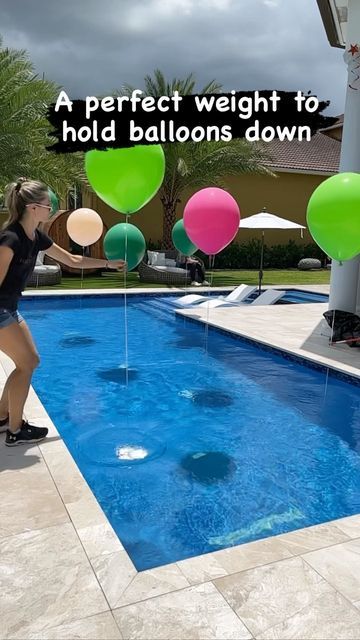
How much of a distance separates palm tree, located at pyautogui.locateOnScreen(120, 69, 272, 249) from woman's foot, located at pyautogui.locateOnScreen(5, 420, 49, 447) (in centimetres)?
1487

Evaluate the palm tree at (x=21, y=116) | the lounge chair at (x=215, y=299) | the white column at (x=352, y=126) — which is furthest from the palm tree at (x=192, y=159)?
the white column at (x=352, y=126)

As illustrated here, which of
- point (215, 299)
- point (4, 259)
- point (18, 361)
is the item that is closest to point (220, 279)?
point (215, 299)

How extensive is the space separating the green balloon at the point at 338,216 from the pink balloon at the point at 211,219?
5.39 ft

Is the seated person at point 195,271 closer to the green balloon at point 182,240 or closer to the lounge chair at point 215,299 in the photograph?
the lounge chair at point 215,299

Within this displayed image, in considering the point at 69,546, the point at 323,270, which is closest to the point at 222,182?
the point at 323,270

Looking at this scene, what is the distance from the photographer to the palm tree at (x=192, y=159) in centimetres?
1797

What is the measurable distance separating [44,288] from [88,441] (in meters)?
10.4

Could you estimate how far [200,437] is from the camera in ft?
16.0

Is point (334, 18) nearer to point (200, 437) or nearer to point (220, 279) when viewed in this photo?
point (200, 437)

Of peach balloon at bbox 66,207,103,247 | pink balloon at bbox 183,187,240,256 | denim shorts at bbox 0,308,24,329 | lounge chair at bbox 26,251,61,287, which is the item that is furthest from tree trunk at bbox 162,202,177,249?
denim shorts at bbox 0,308,24,329

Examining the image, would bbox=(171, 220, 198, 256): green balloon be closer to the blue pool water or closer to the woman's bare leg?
the blue pool water

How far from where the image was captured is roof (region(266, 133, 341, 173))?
25594 millimetres

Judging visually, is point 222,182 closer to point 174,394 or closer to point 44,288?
point 44,288

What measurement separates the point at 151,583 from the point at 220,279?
651 inches
